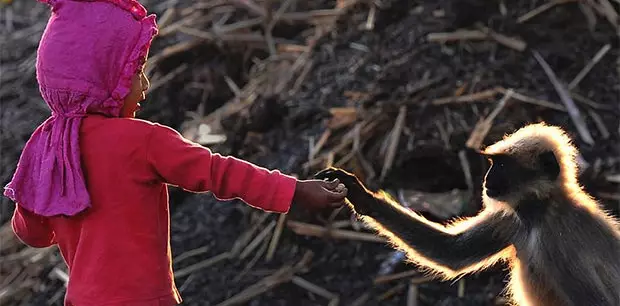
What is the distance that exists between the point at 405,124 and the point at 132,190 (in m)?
3.28

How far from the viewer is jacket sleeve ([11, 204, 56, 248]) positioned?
356 centimetres

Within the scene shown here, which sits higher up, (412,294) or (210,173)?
(210,173)

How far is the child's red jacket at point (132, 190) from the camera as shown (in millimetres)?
3320

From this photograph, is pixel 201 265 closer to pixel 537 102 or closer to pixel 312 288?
pixel 312 288

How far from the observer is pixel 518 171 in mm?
4312

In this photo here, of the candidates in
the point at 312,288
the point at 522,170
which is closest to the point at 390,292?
the point at 312,288

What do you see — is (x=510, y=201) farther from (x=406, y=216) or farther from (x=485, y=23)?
(x=485, y=23)

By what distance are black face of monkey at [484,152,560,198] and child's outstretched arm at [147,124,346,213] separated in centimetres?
129

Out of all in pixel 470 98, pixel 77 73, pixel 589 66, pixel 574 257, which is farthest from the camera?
pixel 589 66

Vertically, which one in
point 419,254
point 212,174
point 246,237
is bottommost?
point 246,237

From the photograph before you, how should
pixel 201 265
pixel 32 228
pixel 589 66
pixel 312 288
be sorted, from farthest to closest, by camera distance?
pixel 589 66, pixel 201 265, pixel 312 288, pixel 32 228

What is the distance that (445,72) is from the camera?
6742 mm

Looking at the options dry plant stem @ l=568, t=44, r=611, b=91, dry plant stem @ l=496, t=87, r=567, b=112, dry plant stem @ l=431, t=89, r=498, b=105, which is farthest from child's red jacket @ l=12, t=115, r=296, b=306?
dry plant stem @ l=568, t=44, r=611, b=91

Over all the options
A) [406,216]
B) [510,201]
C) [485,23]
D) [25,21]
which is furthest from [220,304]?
[25,21]
